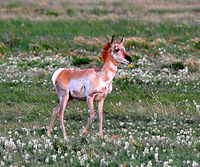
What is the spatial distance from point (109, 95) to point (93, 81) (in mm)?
3878

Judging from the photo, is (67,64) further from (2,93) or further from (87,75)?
(87,75)

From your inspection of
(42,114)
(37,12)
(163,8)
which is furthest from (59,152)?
(163,8)

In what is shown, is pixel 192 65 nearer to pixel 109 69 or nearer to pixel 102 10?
pixel 109 69

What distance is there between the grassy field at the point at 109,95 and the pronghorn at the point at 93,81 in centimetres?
85

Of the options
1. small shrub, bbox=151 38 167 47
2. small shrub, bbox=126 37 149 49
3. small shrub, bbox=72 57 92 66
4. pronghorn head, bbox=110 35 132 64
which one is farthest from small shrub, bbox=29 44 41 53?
pronghorn head, bbox=110 35 132 64

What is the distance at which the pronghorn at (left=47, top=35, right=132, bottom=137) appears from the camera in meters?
10.0

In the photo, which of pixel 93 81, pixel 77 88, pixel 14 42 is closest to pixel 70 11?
pixel 14 42

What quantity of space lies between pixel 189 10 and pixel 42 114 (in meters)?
24.2

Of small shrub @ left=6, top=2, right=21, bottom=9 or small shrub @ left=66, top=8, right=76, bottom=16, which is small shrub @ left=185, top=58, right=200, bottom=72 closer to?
small shrub @ left=66, top=8, right=76, bottom=16

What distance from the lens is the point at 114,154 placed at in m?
8.12

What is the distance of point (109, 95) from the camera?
1393cm

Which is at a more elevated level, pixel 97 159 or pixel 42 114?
pixel 97 159

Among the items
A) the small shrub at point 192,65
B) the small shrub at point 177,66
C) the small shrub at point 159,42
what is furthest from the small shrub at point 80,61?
the small shrub at point 159,42

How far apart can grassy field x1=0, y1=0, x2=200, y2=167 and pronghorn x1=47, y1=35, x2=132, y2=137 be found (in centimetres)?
85
